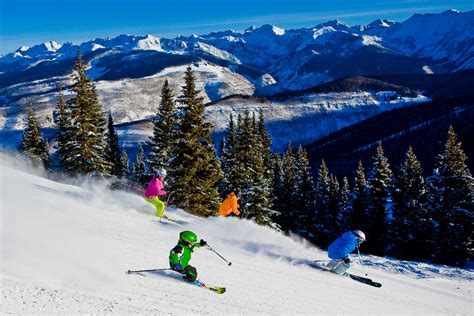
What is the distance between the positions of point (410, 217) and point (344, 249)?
1048 inches

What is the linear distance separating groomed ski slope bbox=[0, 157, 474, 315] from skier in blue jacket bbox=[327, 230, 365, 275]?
511 millimetres

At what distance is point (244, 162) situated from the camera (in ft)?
110

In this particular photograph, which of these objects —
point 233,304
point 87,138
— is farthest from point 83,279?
point 87,138

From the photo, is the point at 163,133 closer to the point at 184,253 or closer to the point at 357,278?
the point at 357,278

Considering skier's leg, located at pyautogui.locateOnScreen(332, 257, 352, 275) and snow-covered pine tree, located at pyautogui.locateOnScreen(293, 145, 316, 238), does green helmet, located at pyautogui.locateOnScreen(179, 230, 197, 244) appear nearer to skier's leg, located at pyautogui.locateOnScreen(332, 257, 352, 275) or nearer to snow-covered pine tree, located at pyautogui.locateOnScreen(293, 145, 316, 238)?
skier's leg, located at pyautogui.locateOnScreen(332, 257, 352, 275)

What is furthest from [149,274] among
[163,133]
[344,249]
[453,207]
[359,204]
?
[359,204]

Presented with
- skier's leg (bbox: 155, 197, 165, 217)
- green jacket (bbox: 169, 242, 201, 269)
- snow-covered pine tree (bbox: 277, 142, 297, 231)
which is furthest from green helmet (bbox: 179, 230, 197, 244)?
snow-covered pine tree (bbox: 277, 142, 297, 231)

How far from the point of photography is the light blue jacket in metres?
14.0

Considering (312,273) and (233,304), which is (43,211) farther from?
(312,273)

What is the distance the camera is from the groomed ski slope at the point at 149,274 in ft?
28.0

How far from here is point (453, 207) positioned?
3428cm

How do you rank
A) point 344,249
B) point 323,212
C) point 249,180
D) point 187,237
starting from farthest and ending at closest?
point 323,212, point 249,180, point 344,249, point 187,237

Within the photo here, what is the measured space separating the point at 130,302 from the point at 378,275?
1154 cm

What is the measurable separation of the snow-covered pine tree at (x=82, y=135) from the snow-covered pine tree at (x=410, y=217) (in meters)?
26.5
